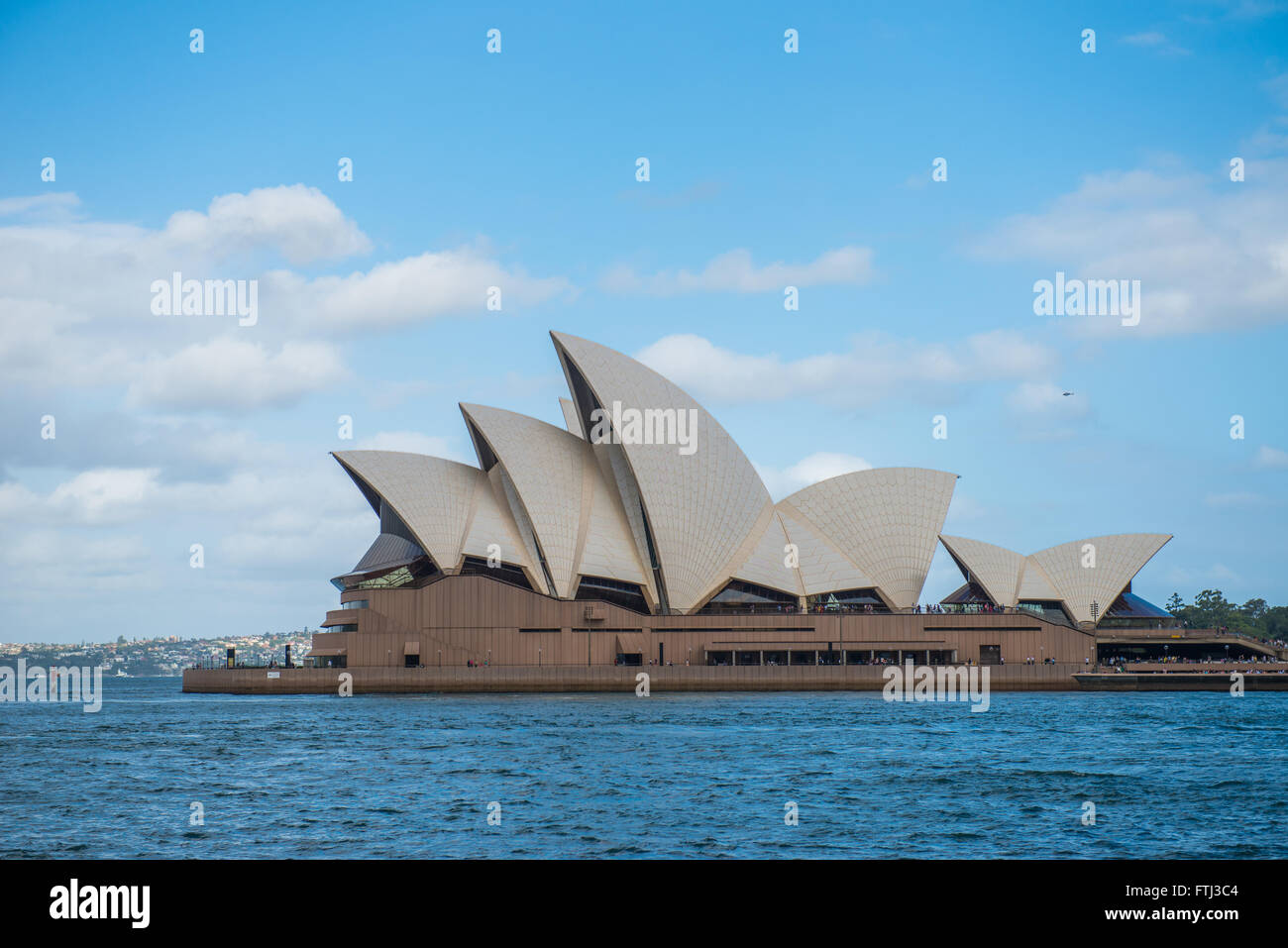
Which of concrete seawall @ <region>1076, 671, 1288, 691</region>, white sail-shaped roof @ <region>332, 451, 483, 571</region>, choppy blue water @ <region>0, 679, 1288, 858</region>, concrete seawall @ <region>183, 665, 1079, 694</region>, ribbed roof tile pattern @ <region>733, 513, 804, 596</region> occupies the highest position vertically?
white sail-shaped roof @ <region>332, 451, 483, 571</region>

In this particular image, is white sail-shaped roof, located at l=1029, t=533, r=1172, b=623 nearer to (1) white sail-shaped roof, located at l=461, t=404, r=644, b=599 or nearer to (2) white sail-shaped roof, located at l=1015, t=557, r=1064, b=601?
(2) white sail-shaped roof, located at l=1015, t=557, r=1064, b=601

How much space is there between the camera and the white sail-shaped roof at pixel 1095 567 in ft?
249

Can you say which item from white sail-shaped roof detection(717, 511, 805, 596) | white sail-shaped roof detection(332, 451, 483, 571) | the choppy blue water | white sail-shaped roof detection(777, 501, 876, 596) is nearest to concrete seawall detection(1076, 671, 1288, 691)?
white sail-shaped roof detection(777, 501, 876, 596)

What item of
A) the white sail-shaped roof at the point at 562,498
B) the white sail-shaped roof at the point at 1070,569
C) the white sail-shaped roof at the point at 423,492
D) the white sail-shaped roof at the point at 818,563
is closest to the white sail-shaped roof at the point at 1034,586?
the white sail-shaped roof at the point at 1070,569

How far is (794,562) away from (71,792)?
166ft

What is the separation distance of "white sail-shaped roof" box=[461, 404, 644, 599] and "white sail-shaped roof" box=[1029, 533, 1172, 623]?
95.2ft

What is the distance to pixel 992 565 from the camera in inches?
2970

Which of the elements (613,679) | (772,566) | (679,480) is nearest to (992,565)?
(772,566)

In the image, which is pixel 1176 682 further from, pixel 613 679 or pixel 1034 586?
pixel 613 679

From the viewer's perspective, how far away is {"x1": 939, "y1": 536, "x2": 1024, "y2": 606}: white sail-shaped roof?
74875 mm

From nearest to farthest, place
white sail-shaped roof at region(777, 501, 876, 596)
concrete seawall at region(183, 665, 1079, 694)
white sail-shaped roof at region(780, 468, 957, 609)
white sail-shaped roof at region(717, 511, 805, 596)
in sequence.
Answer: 1. concrete seawall at region(183, 665, 1079, 694)
2. white sail-shaped roof at region(717, 511, 805, 596)
3. white sail-shaped roof at region(777, 501, 876, 596)
4. white sail-shaped roof at region(780, 468, 957, 609)
